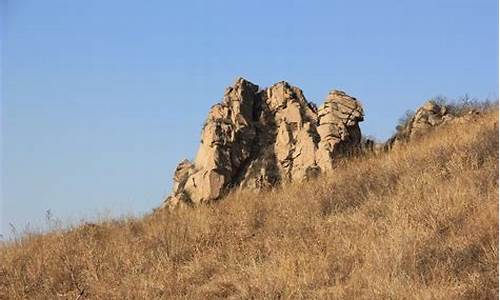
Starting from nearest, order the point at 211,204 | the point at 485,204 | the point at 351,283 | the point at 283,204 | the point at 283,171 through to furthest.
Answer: the point at 351,283, the point at 485,204, the point at 283,204, the point at 211,204, the point at 283,171

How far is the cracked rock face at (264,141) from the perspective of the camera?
14.6 m

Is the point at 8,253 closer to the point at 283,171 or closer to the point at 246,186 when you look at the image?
the point at 246,186

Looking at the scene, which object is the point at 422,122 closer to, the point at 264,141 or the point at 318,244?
the point at 264,141

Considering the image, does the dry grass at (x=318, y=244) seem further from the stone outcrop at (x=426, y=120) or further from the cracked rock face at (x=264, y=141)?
the stone outcrop at (x=426, y=120)

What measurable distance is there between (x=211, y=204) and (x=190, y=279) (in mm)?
5500

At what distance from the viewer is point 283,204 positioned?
36.9 ft

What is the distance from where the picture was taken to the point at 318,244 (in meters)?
8.01

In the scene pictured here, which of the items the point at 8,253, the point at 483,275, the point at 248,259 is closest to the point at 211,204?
the point at 8,253

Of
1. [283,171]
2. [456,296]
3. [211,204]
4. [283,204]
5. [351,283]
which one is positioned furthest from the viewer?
[283,171]

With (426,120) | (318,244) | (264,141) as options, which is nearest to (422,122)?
(426,120)

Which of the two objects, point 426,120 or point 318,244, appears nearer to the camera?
point 318,244

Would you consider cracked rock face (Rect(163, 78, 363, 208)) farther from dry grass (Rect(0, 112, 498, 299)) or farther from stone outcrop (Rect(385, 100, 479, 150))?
dry grass (Rect(0, 112, 498, 299))

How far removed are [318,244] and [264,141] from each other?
8.17 metres

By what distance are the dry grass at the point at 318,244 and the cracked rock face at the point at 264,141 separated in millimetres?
1677
